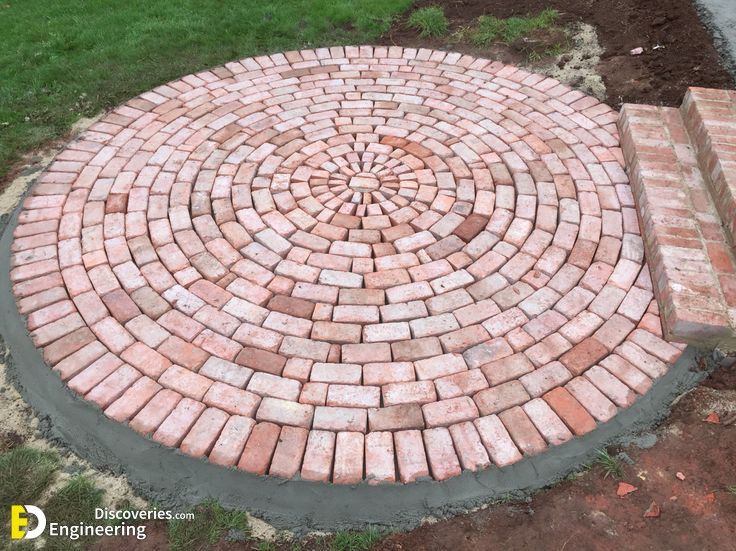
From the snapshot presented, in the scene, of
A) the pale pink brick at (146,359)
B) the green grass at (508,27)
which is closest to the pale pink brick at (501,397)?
the pale pink brick at (146,359)

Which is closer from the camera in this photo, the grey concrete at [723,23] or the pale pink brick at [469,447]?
the pale pink brick at [469,447]

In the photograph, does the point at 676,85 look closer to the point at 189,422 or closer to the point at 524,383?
the point at 524,383

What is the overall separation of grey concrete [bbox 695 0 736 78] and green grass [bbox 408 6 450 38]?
261cm

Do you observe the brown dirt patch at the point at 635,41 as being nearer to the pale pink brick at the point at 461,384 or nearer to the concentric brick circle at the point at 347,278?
the concentric brick circle at the point at 347,278

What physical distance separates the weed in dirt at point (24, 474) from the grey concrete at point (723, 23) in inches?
233

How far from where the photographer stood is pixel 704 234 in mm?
3494

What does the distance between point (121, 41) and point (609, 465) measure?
610 cm

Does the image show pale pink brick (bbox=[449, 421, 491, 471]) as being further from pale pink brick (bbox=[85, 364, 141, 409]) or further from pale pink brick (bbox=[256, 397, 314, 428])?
pale pink brick (bbox=[85, 364, 141, 409])

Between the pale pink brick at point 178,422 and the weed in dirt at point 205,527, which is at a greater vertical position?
the pale pink brick at point 178,422

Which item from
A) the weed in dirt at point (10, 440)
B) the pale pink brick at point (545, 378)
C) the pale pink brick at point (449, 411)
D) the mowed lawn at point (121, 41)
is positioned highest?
the mowed lawn at point (121, 41)

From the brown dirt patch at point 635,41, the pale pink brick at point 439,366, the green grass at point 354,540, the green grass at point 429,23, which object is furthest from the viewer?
the green grass at point 429,23

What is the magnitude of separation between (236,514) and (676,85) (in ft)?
16.5

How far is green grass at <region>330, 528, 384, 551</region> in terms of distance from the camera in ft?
7.63

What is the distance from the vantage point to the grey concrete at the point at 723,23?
16.6 ft
